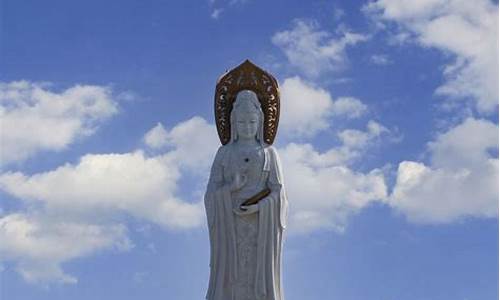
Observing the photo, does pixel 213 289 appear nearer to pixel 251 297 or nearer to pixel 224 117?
pixel 251 297

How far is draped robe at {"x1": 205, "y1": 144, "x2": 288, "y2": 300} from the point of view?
52.2ft

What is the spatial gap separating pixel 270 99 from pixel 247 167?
119 centimetres

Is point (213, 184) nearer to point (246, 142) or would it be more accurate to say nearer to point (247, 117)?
point (246, 142)

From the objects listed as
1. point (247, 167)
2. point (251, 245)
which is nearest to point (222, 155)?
point (247, 167)

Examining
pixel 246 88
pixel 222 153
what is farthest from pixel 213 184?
pixel 246 88

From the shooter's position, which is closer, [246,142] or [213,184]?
[213,184]

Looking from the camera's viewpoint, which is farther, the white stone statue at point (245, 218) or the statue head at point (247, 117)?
the statue head at point (247, 117)

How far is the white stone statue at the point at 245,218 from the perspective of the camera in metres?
15.9

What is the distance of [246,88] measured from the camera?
16.8 m

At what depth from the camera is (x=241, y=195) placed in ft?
53.2

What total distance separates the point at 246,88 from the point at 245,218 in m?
2.06

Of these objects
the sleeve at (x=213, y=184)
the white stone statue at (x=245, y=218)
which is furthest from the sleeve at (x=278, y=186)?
the sleeve at (x=213, y=184)

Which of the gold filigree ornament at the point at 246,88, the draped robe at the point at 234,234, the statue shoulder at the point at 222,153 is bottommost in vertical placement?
the draped robe at the point at 234,234

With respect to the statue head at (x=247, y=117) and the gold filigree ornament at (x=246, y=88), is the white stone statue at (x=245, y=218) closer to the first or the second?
the statue head at (x=247, y=117)
